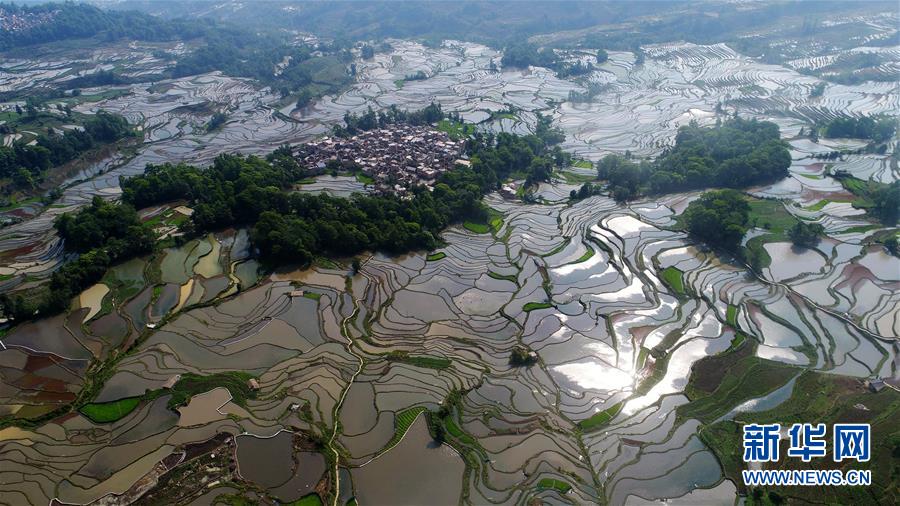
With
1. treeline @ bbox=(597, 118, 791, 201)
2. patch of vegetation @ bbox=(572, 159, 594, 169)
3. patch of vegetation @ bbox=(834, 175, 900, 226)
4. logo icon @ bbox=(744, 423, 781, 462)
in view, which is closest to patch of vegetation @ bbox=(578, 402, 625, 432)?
logo icon @ bbox=(744, 423, 781, 462)

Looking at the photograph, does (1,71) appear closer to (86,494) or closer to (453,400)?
(86,494)

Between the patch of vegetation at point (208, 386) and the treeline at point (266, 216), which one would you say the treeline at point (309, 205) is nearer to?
the treeline at point (266, 216)

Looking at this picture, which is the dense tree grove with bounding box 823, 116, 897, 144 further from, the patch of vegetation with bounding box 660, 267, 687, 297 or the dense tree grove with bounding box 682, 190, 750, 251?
the patch of vegetation with bounding box 660, 267, 687, 297

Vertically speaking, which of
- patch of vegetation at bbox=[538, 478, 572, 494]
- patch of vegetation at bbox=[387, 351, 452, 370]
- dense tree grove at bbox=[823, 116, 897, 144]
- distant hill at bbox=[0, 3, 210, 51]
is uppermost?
distant hill at bbox=[0, 3, 210, 51]

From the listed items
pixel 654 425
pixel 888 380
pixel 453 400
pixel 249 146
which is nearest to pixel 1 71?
pixel 249 146

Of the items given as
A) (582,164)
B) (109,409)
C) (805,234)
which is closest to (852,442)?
(805,234)

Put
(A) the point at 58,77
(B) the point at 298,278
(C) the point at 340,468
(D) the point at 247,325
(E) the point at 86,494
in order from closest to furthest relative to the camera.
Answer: (E) the point at 86,494
(C) the point at 340,468
(D) the point at 247,325
(B) the point at 298,278
(A) the point at 58,77
